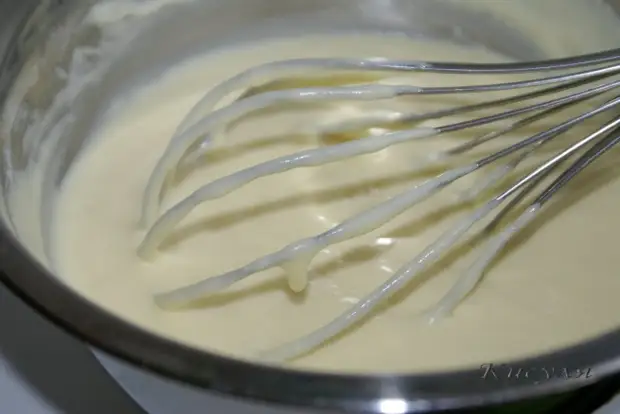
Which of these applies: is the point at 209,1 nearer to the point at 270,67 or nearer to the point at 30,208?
the point at 270,67

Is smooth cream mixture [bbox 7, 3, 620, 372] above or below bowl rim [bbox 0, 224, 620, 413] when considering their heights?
above

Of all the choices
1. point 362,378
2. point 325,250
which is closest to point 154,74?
point 325,250

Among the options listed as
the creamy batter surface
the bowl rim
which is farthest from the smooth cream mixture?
the bowl rim

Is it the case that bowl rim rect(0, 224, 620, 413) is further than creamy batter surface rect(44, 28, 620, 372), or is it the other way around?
creamy batter surface rect(44, 28, 620, 372)

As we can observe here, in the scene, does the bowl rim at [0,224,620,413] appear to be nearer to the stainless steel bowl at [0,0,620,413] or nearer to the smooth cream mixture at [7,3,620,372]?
the stainless steel bowl at [0,0,620,413]

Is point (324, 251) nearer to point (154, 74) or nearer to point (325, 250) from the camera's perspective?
point (325, 250)

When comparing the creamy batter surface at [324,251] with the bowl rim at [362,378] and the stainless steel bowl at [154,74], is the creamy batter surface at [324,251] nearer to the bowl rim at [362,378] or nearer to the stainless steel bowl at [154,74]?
the stainless steel bowl at [154,74]
